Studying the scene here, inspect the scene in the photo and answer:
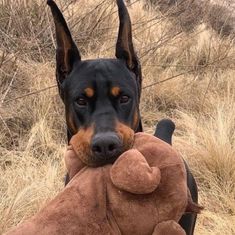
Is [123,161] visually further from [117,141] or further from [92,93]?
[92,93]

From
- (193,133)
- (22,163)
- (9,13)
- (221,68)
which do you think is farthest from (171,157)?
(221,68)

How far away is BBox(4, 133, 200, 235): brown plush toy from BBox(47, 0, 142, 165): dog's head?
136 mm

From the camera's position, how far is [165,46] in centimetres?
662

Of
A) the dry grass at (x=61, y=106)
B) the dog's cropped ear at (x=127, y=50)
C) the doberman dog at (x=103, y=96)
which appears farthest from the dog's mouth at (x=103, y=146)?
the dry grass at (x=61, y=106)

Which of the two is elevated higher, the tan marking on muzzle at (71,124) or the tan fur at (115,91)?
the tan fur at (115,91)

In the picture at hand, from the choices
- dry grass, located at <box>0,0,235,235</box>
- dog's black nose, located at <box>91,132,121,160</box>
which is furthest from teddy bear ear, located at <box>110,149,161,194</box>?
dry grass, located at <box>0,0,235,235</box>

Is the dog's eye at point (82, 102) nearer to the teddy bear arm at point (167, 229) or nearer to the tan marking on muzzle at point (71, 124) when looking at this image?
the tan marking on muzzle at point (71, 124)

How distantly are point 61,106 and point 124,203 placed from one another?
3048 millimetres

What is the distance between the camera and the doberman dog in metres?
2.09

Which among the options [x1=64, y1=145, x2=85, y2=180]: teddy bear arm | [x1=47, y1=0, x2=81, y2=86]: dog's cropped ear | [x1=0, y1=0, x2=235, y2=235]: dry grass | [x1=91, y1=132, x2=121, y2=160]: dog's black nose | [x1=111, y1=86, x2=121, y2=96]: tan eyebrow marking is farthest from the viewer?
[x1=0, y1=0, x2=235, y2=235]: dry grass

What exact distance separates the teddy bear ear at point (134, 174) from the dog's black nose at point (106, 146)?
10 centimetres

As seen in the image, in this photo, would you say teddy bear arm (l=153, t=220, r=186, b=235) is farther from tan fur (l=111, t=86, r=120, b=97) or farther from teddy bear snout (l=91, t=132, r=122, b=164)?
tan fur (l=111, t=86, r=120, b=97)

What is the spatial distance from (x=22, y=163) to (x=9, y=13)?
2214 millimetres

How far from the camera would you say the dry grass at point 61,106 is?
359 centimetres
